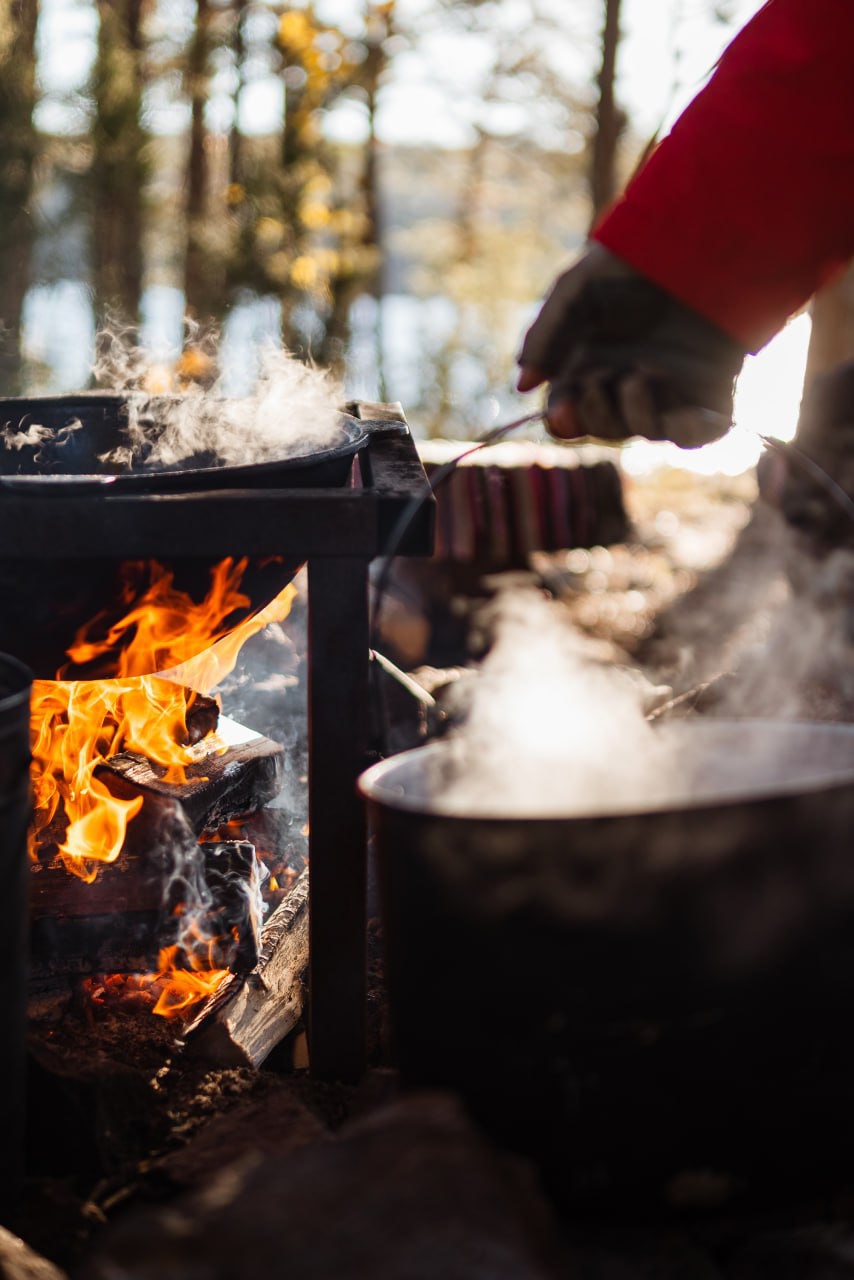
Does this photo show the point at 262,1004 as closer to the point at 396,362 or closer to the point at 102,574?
the point at 102,574

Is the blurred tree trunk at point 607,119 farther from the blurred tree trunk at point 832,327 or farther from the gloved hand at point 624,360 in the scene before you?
the gloved hand at point 624,360

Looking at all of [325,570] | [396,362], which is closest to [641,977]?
[325,570]

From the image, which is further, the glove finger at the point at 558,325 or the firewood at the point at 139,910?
the firewood at the point at 139,910

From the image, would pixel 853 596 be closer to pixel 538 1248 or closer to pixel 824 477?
pixel 824 477

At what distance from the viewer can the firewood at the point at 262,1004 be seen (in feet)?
6.86

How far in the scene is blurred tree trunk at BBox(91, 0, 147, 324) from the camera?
39.4 feet

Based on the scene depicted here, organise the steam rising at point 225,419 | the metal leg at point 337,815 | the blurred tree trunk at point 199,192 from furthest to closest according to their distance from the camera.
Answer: the blurred tree trunk at point 199,192 → the steam rising at point 225,419 → the metal leg at point 337,815

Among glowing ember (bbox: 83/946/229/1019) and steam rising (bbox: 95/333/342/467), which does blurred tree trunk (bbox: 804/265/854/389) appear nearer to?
steam rising (bbox: 95/333/342/467)

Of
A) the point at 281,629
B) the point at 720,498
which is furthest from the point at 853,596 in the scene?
Answer: the point at 720,498

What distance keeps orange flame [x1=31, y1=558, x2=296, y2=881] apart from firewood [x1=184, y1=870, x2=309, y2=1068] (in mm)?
360

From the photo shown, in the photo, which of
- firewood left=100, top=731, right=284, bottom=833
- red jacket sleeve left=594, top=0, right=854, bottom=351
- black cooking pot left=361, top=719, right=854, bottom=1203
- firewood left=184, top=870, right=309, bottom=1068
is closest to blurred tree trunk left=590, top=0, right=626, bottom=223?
red jacket sleeve left=594, top=0, right=854, bottom=351

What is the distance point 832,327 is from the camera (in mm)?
7219

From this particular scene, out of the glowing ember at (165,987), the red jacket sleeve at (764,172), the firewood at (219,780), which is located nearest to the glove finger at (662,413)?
the red jacket sleeve at (764,172)

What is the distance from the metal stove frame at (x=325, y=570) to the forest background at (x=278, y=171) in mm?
8323
